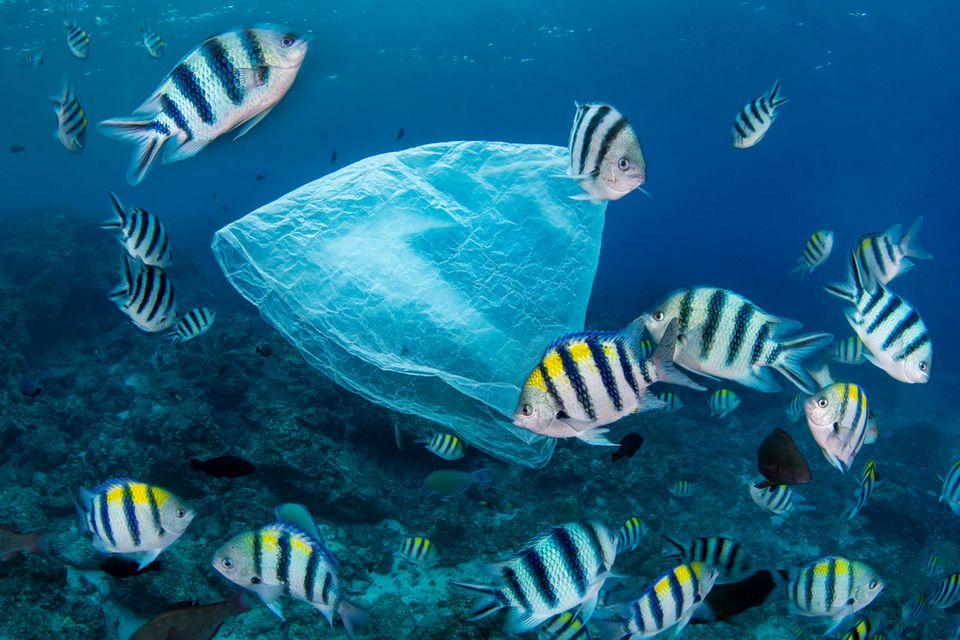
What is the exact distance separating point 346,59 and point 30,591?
148ft

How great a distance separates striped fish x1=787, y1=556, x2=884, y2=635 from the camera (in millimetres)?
3424

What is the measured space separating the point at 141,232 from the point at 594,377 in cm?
391

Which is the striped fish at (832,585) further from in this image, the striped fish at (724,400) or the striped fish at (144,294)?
the striped fish at (144,294)

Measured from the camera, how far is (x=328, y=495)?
6.71 m

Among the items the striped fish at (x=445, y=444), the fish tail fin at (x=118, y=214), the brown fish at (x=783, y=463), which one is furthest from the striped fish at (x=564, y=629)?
the fish tail fin at (x=118, y=214)

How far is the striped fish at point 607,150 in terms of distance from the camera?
329 cm

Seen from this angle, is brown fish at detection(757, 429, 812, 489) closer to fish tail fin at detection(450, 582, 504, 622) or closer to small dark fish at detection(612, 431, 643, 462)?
small dark fish at detection(612, 431, 643, 462)

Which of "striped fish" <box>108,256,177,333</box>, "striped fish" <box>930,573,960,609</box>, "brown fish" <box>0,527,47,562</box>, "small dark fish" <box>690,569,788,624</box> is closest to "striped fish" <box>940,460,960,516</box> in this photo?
"striped fish" <box>930,573,960,609</box>

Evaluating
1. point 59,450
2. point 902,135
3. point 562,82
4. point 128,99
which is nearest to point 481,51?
point 562,82

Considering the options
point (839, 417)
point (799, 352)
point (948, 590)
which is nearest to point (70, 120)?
point (799, 352)

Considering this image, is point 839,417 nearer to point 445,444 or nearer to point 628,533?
point 628,533

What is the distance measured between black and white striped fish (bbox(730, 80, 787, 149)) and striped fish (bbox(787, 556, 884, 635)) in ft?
13.7

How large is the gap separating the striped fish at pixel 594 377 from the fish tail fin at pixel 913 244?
10.4ft

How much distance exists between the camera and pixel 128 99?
164ft
